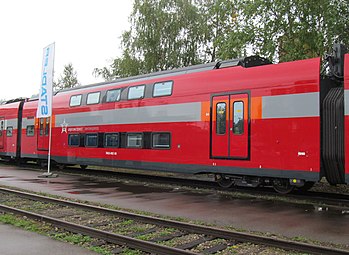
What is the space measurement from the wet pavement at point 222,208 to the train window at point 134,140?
1.61m

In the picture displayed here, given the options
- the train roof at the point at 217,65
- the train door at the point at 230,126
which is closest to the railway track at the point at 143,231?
the train door at the point at 230,126

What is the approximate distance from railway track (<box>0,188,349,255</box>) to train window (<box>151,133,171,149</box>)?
4609mm

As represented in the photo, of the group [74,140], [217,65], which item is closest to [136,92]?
[217,65]

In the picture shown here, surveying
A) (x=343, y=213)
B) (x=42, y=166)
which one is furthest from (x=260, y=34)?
(x=42, y=166)

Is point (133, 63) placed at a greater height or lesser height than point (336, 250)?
greater

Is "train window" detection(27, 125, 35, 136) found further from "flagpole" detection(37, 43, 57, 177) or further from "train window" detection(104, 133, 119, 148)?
"train window" detection(104, 133, 119, 148)

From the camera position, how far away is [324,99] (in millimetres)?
9945

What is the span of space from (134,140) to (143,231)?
789 cm

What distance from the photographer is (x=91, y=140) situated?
17.2 meters

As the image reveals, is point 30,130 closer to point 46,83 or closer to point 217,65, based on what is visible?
point 46,83

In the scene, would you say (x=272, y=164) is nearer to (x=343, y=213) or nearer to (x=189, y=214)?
(x=343, y=213)

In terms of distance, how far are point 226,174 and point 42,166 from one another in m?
13.8

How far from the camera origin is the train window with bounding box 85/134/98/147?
1692cm

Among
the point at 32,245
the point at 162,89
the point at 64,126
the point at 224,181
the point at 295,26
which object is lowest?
the point at 32,245
